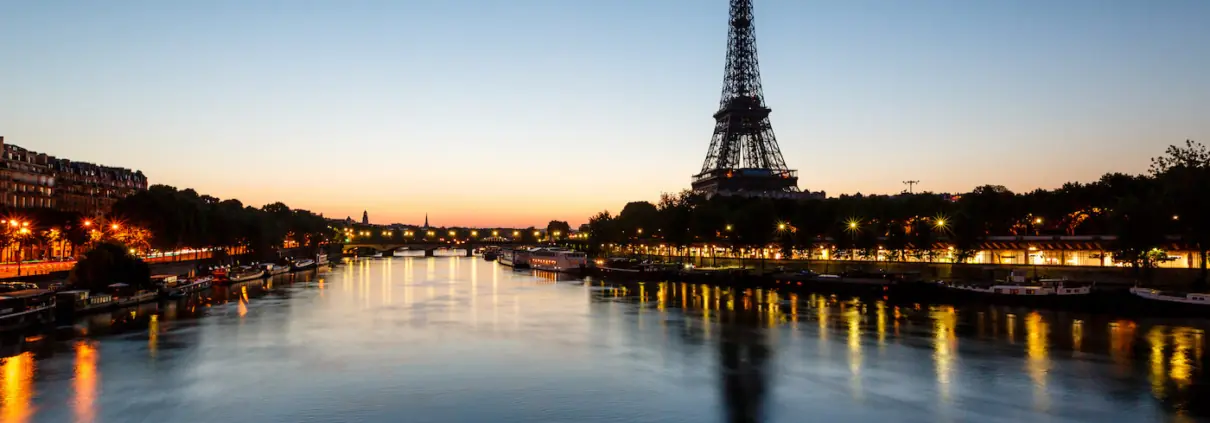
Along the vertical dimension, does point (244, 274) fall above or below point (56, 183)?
below

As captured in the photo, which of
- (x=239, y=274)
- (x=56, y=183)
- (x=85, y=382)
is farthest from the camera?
(x=56, y=183)

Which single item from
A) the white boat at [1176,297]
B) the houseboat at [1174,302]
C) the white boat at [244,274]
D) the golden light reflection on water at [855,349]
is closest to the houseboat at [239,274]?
the white boat at [244,274]

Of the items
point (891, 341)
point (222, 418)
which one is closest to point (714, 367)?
point (891, 341)

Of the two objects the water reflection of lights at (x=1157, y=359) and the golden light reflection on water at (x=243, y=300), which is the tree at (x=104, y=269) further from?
the water reflection of lights at (x=1157, y=359)

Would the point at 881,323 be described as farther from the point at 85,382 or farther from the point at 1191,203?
the point at 85,382

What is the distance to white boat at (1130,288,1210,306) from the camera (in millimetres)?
52322

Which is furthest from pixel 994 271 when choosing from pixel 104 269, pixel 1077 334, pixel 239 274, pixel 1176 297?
pixel 239 274

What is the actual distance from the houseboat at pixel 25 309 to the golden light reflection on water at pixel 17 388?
1021cm

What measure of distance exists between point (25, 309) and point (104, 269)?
48.0 feet

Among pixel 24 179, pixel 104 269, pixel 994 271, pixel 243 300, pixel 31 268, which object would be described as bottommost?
pixel 243 300

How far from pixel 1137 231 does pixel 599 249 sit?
120 meters

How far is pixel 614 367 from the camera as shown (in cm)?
3834

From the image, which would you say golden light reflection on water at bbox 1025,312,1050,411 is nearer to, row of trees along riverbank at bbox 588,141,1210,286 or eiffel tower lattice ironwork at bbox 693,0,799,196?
row of trees along riverbank at bbox 588,141,1210,286

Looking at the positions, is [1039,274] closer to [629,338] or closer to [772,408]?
[629,338]
